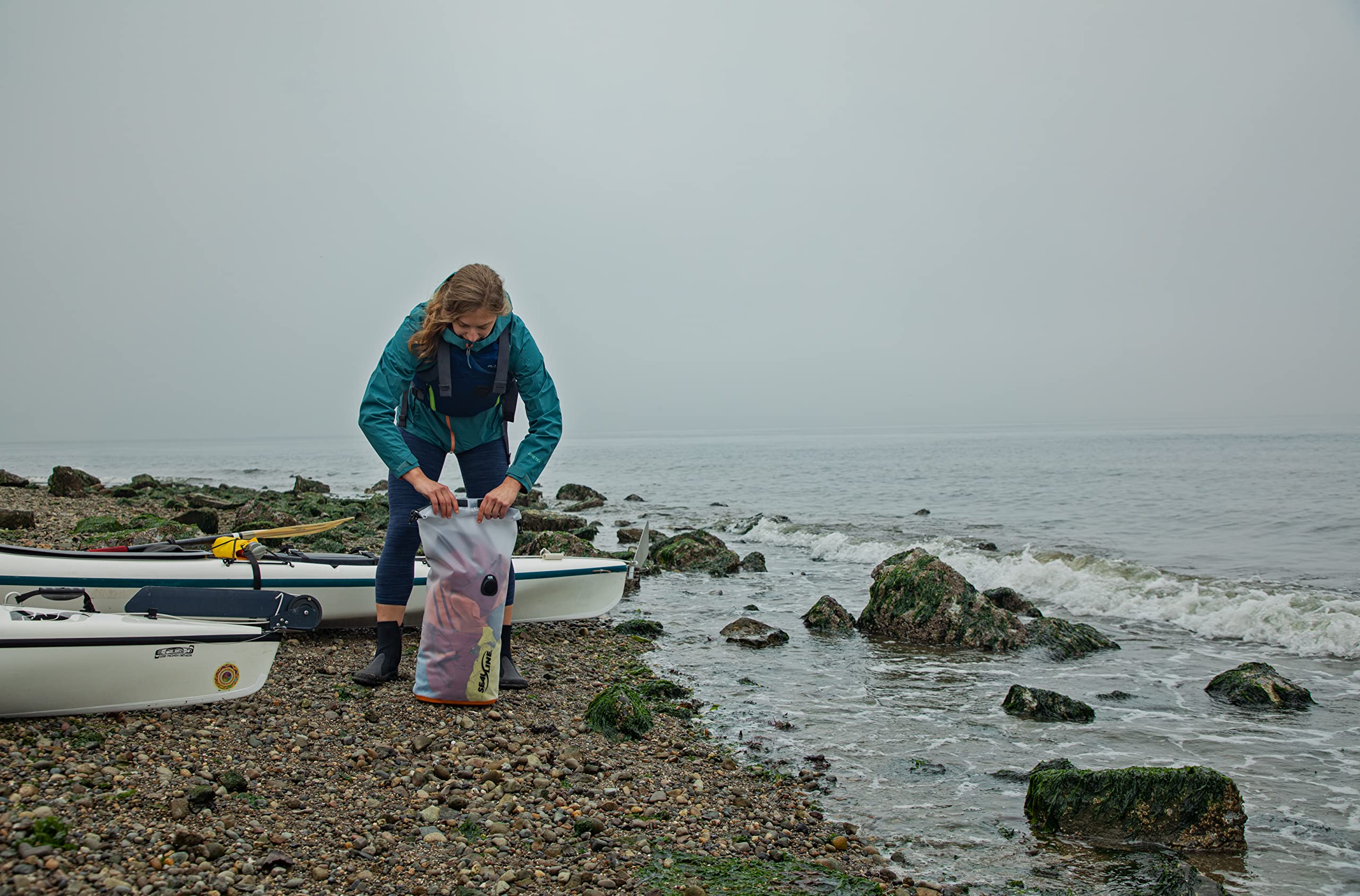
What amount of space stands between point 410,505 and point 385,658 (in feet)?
3.19

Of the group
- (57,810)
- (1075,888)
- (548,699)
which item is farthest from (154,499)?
Answer: (1075,888)

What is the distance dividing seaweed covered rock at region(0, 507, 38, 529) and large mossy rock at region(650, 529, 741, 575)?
345 inches

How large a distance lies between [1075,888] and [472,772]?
8.98 feet

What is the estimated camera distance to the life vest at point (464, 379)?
443 centimetres

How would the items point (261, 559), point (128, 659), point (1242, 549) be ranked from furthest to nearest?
point (1242, 549)
point (261, 559)
point (128, 659)

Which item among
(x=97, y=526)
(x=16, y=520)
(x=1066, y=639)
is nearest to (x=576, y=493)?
(x=97, y=526)

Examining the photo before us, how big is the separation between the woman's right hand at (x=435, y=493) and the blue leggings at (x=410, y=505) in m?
0.26

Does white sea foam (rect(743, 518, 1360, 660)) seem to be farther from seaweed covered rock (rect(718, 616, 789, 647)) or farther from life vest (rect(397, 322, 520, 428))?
life vest (rect(397, 322, 520, 428))

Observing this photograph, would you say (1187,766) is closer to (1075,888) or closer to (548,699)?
(1075,888)

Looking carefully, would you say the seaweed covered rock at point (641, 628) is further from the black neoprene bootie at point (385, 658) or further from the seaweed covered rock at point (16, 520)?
the seaweed covered rock at point (16, 520)

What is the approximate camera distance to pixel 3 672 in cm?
346

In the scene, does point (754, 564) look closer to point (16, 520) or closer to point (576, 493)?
point (16, 520)

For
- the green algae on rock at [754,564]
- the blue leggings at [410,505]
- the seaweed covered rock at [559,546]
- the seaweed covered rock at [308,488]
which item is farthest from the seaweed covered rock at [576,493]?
the blue leggings at [410,505]

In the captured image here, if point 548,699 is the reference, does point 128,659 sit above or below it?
above
